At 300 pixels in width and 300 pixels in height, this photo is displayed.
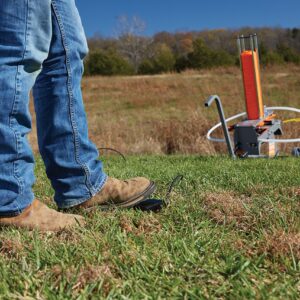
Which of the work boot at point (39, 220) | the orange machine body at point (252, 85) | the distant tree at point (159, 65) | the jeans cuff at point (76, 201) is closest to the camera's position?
the work boot at point (39, 220)

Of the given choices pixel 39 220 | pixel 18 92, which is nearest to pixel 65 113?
pixel 18 92

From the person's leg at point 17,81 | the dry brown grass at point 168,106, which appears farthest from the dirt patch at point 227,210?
the dry brown grass at point 168,106

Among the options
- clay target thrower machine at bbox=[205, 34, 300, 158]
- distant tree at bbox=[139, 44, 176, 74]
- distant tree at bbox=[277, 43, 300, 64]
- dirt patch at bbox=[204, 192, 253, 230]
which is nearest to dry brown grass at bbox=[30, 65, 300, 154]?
clay target thrower machine at bbox=[205, 34, 300, 158]

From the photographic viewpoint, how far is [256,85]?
661 cm

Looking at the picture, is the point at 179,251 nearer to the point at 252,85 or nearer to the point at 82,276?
the point at 82,276

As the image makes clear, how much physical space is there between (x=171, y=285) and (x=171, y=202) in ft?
2.48

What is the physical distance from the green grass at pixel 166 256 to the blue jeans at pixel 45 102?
0.14 m

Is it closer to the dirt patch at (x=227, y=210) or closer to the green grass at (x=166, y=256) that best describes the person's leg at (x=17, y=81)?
the green grass at (x=166, y=256)

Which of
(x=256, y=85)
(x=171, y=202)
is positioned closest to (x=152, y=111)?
(x=256, y=85)

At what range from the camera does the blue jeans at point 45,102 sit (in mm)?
1432

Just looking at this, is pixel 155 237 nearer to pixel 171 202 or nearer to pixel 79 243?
pixel 79 243

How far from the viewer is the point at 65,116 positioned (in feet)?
5.45

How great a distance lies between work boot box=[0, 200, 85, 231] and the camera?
1.53 m

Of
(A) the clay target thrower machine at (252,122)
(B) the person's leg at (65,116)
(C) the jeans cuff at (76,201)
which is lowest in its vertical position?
(A) the clay target thrower machine at (252,122)
